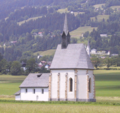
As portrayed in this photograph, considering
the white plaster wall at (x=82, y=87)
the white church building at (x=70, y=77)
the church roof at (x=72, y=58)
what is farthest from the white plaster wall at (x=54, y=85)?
the white plaster wall at (x=82, y=87)

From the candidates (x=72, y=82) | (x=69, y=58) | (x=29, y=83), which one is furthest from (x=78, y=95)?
(x=29, y=83)

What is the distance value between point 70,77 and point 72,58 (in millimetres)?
3772

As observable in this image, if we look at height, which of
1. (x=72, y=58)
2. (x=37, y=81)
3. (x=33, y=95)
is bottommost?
(x=33, y=95)

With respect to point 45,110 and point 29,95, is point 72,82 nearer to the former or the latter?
point 29,95

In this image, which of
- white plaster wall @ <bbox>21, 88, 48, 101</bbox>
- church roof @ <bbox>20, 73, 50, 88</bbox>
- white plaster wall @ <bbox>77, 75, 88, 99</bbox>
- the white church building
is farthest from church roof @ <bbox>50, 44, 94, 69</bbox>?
white plaster wall @ <bbox>21, 88, 48, 101</bbox>

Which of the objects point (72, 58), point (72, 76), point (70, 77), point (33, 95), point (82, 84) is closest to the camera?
point (82, 84)

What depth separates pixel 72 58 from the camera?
74.9 m

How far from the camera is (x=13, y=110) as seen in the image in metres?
45.8

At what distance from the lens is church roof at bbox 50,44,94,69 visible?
74000 millimetres

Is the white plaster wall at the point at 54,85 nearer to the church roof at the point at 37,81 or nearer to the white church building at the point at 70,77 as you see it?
the white church building at the point at 70,77

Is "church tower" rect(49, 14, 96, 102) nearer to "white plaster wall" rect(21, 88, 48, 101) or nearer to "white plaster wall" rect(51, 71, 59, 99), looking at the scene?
"white plaster wall" rect(51, 71, 59, 99)

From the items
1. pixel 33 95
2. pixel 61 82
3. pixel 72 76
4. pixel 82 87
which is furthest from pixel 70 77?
→ pixel 33 95

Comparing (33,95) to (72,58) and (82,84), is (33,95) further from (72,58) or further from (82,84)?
(72,58)

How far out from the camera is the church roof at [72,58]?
74000mm
